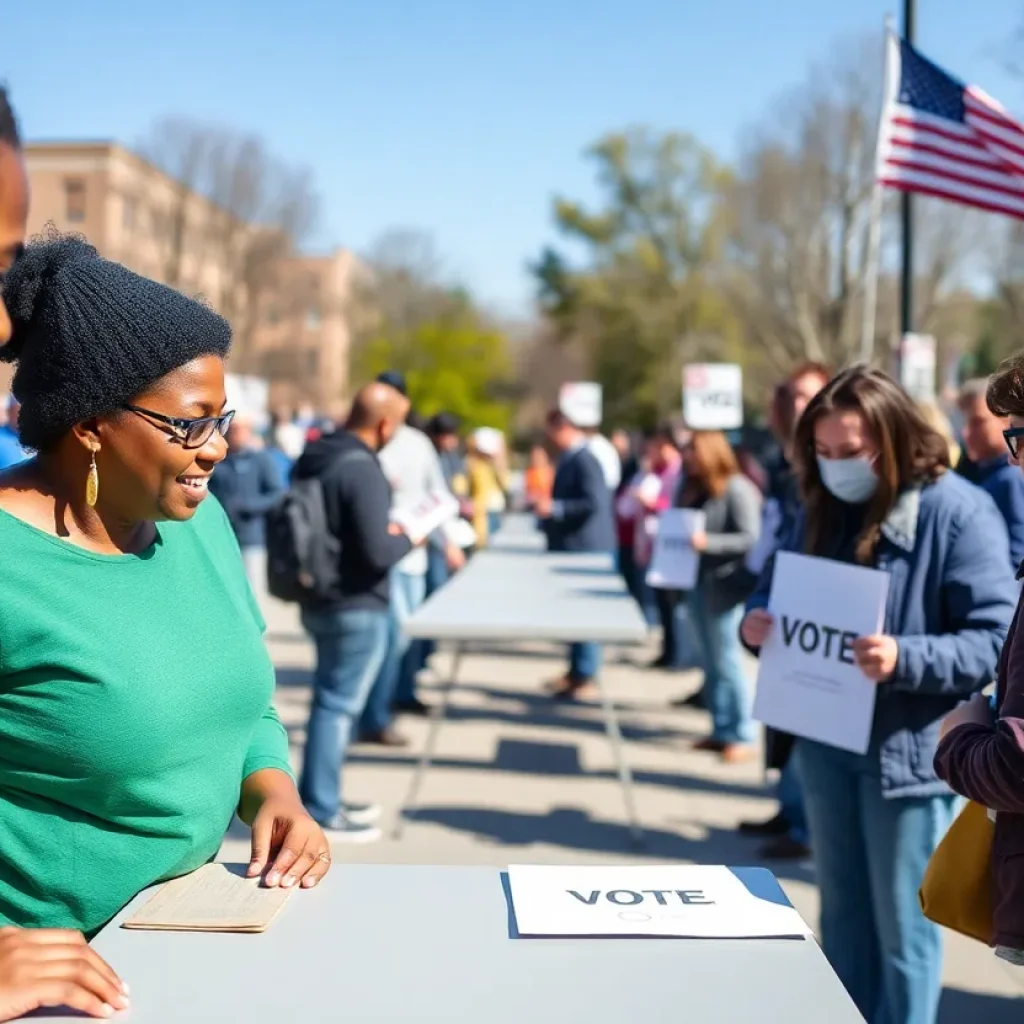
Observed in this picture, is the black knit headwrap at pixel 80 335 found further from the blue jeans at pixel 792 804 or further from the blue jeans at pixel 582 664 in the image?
the blue jeans at pixel 582 664

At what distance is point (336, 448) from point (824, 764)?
3024mm

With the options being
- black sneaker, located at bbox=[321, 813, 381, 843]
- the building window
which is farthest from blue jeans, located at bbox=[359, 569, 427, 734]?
the building window

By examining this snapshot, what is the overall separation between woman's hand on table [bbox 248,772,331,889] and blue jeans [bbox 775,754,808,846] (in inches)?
157

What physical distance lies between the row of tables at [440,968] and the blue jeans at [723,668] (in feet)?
16.5

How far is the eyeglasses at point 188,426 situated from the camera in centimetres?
185

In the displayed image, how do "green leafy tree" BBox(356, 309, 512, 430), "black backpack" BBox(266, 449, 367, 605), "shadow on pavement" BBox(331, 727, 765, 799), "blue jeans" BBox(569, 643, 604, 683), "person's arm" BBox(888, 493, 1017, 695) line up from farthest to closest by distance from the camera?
"green leafy tree" BBox(356, 309, 512, 430)
"blue jeans" BBox(569, 643, 604, 683)
"shadow on pavement" BBox(331, 727, 765, 799)
"black backpack" BBox(266, 449, 367, 605)
"person's arm" BBox(888, 493, 1017, 695)

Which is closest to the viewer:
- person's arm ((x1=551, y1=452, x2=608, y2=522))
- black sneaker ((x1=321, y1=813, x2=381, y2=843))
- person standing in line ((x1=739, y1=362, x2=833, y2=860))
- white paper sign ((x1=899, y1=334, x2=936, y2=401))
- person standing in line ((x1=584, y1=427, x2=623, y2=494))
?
person standing in line ((x1=739, y1=362, x2=833, y2=860))

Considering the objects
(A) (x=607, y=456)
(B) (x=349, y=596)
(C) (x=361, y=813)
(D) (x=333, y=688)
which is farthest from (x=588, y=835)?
(A) (x=607, y=456)

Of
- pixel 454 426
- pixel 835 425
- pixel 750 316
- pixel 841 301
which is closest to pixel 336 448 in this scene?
pixel 835 425

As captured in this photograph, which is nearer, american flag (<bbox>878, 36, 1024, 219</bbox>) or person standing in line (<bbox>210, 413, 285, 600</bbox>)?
american flag (<bbox>878, 36, 1024, 219</bbox>)

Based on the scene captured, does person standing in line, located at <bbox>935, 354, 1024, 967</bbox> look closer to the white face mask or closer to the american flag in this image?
the white face mask

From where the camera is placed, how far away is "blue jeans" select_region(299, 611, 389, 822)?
5.52 metres

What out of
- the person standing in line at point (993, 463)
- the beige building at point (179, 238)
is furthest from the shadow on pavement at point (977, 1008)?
the beige building at point (179, 238)

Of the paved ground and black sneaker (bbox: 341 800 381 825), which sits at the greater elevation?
black sneaker (bbox: 341 800 381 825)
